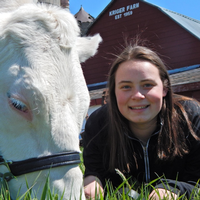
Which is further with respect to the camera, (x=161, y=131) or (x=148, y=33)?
(x=148, y=33)

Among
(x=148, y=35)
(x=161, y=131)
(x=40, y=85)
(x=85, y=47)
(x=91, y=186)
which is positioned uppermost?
(x=148, y=35)

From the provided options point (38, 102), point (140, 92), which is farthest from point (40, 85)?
point (140, 92)

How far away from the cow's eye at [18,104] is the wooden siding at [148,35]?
1000cm

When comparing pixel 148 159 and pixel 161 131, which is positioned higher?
pixel 161 131

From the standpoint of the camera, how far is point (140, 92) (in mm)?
2402

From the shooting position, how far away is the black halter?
1.58 metres

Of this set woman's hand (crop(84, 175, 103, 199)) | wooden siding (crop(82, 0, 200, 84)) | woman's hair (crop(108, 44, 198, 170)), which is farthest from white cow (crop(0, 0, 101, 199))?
wooden siding (crop(82, 0, 200, 84))

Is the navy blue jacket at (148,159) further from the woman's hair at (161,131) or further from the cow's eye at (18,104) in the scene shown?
the cow's eye at (18,104)

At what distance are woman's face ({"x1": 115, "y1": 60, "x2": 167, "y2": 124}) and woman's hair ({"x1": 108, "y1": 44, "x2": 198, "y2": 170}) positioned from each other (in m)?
0.12

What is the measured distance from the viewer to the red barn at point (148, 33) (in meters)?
12.6

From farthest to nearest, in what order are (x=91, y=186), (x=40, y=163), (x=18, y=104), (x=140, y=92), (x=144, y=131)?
(x=144, y=131) → (x=140, y=92) → (x=91, y=186) → (x=18, y=104) → (x=40, y=163)

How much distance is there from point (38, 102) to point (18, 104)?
131mm

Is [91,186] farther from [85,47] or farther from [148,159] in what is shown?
[85,47]

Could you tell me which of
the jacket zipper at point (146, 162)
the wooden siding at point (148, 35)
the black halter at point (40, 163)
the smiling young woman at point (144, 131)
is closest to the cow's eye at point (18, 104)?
the black halter at point (40, 163)
